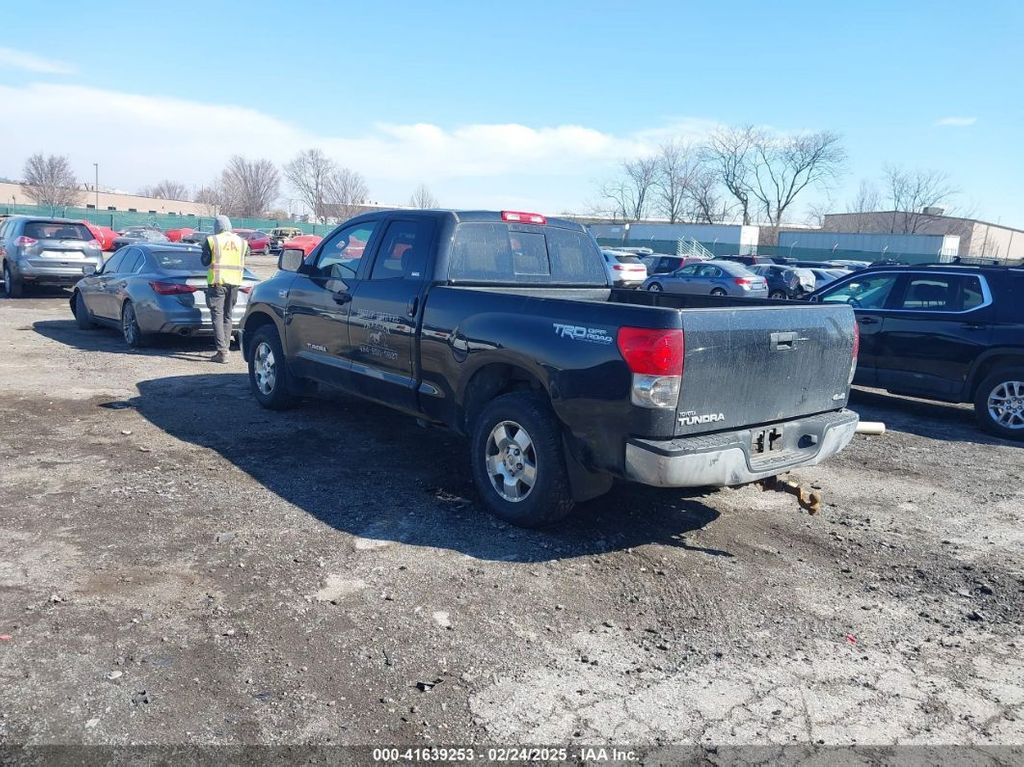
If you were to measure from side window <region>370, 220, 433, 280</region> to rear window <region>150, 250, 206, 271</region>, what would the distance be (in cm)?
620

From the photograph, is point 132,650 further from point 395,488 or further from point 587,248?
point 587,248

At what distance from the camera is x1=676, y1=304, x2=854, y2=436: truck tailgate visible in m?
4.43

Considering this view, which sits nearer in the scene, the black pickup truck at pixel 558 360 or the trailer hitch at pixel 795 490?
the black pickup truck at pixel 558 360

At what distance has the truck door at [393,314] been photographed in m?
6.01

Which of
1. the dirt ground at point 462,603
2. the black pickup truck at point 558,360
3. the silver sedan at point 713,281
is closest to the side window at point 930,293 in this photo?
the dirt ground at point 462,603

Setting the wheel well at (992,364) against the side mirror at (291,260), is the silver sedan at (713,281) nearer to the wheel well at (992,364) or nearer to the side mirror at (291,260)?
the wheel well at (992,364)

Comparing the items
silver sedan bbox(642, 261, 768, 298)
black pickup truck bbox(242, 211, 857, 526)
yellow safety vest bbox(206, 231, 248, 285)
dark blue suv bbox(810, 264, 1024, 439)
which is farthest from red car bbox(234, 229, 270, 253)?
black pickup truck bbox(242, 211, 857, 526)

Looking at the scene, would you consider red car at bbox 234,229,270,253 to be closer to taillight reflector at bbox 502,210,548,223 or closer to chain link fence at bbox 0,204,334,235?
chain link fence at bbox 0,204,334,235

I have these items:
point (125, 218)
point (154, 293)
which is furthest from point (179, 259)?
point (125, 218)

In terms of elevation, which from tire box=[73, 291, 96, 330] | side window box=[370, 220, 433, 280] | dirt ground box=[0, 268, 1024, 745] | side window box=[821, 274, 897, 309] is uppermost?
side window box=[370, 220, 433, 280]

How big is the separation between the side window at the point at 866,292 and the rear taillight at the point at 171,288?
8.36m

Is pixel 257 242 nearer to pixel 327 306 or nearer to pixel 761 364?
pixel 327 306

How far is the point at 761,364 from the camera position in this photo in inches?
185

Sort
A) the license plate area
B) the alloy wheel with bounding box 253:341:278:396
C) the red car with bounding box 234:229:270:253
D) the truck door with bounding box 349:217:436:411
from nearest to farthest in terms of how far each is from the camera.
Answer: the license plate area
the truck door with bounding box 349:217:436:411
the alloy wheel with bounding box 253:341:278:396
the red car with bounding box 234:229:270:253
